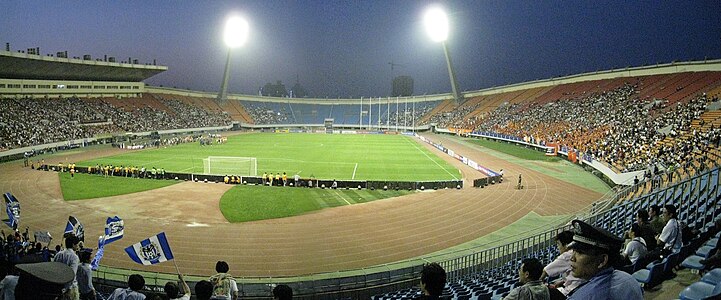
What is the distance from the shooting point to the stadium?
13.7m

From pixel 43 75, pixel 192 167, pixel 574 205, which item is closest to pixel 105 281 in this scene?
pixel 574 205

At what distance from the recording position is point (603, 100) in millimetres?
55938

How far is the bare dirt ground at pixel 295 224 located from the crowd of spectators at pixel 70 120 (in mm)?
24839

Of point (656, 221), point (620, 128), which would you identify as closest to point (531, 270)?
point (656, 221)

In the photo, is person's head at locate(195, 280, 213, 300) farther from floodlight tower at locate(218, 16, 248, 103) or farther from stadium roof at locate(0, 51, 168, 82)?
floodlight tower at locate(218, 16, 248, 103)

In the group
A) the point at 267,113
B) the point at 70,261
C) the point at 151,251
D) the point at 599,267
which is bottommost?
the point at 151,251

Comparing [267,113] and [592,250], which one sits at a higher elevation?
[267,113]

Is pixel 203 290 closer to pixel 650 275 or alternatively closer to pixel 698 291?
pixel 698 291

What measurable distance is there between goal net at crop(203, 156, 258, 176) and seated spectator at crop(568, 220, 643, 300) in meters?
33.2

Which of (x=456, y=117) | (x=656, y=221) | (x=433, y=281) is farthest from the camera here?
(x=456, y=117)

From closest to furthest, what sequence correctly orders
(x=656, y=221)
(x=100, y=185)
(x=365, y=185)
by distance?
(x=656, y=221) → (x=365, y=185) → (x=100, y=185)

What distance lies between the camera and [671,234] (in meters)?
8.02

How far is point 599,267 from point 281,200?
79.5 ft

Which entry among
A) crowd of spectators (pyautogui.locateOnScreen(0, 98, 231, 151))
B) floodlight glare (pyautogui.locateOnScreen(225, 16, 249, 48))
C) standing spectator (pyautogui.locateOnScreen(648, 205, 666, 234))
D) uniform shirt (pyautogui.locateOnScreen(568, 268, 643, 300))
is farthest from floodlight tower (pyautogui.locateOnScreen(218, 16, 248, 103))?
uniform shirt (pyautogui.locateOnScreen(568, 268, 643, 300))
